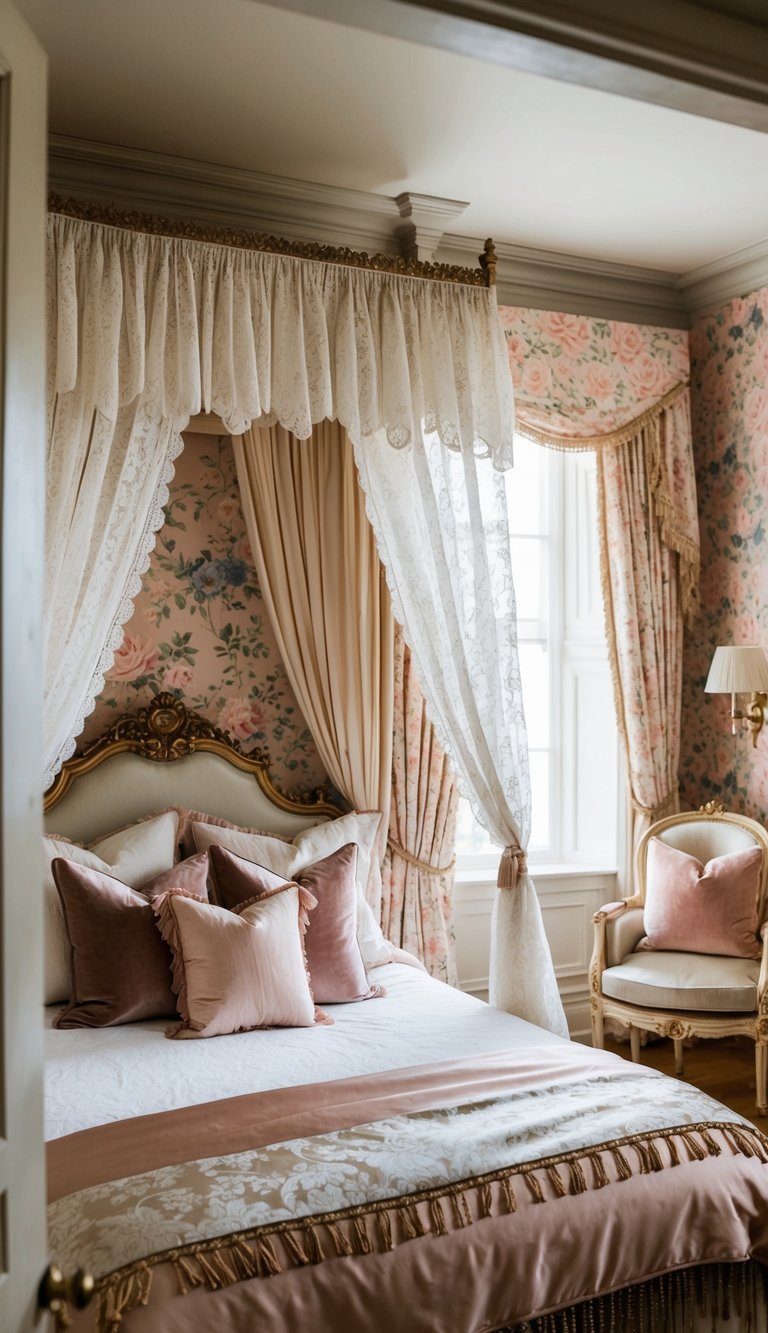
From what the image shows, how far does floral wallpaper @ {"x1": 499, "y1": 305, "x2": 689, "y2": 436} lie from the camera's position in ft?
14.4

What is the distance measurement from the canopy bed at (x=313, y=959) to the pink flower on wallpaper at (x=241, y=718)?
10cm

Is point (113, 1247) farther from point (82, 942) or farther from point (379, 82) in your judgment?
point (379, 82)

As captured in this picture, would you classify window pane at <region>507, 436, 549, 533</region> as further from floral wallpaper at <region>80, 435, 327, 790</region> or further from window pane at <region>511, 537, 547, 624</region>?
floral wallpaper at <region>80, 435, 327, 790</region>

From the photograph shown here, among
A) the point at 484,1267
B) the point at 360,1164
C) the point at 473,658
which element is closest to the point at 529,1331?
the point at 484,1267

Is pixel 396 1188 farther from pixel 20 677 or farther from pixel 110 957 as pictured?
pixel 20 677

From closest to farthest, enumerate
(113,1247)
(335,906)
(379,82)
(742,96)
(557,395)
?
(742,96) → (113,1247) → (379,82) → (335,906) → (557,395)

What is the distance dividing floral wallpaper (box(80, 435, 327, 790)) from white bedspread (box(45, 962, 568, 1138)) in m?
1.10

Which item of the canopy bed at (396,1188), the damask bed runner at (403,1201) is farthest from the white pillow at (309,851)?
the damask bed runner at (403,1201)

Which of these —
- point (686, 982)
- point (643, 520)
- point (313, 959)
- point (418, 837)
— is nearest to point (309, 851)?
point (313, 959)

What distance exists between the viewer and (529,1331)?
210 centimetres

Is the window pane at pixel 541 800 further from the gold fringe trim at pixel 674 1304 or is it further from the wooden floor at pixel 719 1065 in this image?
the gold fringe trim at pixel 674 1304

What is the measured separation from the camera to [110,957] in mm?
3107

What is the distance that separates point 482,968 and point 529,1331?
2357mm

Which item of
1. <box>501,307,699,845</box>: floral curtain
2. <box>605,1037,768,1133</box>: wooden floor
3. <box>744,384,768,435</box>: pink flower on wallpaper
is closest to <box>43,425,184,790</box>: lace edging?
<box>501,307,699,845</box>: floral curtain
